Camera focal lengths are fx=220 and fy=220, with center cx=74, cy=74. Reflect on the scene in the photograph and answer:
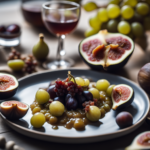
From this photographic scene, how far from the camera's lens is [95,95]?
44.2 inches

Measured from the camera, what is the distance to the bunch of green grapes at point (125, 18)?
1766 mm

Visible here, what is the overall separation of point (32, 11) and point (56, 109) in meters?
1.30

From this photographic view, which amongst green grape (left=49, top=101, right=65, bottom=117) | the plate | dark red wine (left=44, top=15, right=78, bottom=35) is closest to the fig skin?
the plate

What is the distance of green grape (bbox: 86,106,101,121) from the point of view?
0.98m

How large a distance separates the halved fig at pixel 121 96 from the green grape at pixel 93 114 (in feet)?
0.35

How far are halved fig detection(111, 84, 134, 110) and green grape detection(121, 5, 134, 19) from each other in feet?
2.68

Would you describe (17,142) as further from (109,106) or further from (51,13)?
(51,13)

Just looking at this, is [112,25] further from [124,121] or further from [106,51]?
[124,121]

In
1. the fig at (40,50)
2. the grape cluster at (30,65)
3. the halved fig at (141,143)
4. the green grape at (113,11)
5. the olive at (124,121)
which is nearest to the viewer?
the halved fig at (141,143)

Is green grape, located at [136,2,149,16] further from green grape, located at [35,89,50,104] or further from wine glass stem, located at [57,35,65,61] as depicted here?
green grape, located at [35,89,50,104]

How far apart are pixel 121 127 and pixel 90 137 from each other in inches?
6.8

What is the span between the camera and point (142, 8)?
5.84 ft

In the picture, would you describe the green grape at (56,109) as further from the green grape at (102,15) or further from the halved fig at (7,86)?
the green grape at (102,15)

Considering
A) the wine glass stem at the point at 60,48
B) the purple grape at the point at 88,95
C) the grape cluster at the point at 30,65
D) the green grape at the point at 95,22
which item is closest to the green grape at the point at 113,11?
the green grape at the point at 95,22
